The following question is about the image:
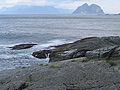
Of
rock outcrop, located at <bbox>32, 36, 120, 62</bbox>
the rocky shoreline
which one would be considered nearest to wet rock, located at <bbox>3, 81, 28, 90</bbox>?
the rocky shoreline

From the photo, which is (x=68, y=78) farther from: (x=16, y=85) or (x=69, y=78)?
(x=16, y=85)

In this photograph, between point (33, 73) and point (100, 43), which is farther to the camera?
point (100, 43)

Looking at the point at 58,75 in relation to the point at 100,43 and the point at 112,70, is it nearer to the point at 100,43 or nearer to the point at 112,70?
the point at 112,70

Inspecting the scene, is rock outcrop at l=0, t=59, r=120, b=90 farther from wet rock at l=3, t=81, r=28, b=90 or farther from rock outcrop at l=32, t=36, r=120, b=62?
rock outcrop at l=32, t=36, r=120, b=62

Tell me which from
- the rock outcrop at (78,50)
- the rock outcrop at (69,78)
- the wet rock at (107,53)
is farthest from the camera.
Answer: the rock outcrop at (78,50)

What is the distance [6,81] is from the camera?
2117 centimetres

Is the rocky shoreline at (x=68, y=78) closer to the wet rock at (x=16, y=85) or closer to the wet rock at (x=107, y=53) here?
the wet rock at (x=16, y=85)

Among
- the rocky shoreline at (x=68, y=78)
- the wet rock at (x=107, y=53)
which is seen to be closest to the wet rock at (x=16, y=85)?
the rocky shoreline at (x=68, y=78)

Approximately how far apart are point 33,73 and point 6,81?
2056 millimetres

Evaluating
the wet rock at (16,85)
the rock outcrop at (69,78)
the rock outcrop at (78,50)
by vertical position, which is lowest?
the rock outcrop at (78,50)

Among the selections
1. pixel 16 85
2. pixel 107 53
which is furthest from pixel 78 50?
pixel 16 85

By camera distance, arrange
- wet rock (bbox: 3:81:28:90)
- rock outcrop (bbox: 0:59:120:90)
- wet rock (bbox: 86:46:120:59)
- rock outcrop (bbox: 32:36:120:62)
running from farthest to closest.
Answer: rock outcrop (bbox: 32:36:120:62) → wet rock (bbox: 86:46:120:59) → wet rock (bbox: 3:81:28:90) → rock outcrop (bbox: 0:59:120:90)

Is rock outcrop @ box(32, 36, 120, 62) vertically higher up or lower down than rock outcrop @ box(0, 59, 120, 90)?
lower down

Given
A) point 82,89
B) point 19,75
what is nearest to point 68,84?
point 82,89
